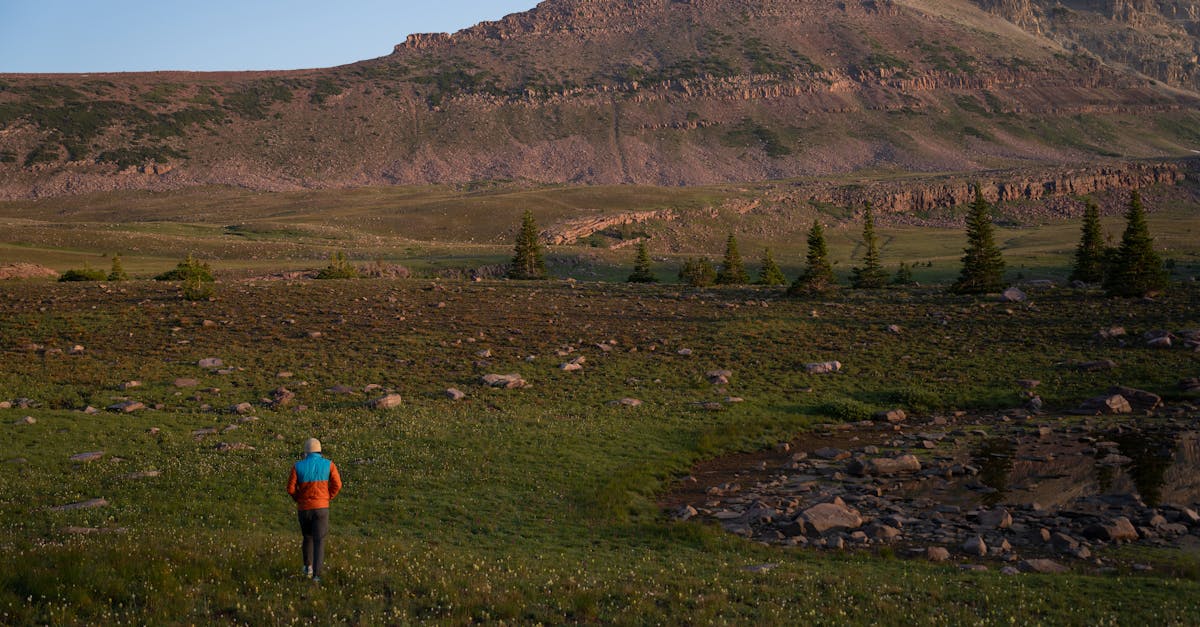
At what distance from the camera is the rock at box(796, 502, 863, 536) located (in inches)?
741

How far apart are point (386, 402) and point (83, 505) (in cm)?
1249

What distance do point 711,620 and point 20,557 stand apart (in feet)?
33.5

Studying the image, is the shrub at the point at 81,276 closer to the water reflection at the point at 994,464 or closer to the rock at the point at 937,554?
the water reflection at the point at 994,464

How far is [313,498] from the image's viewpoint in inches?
512

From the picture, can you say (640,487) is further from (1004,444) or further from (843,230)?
(843,230)

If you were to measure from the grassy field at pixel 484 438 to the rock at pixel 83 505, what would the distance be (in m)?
0.36

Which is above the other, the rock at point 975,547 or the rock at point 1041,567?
the rock at point 1041,567

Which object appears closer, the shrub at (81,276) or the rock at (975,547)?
the rock at (975,547)

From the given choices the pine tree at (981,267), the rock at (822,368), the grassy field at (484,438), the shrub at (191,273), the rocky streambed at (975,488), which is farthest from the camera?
the pine tree at (981,267)

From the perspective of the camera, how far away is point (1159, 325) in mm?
40688

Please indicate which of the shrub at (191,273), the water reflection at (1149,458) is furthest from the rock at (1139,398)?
the shrub at (191,273)

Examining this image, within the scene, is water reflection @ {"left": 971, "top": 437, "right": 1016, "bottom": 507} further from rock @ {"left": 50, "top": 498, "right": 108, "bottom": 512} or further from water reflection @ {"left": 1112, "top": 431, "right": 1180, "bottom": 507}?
rock @ {"left": 50, "top": 498, "right": 108, "bottom": 512}

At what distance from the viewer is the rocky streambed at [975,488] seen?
18.0 meters

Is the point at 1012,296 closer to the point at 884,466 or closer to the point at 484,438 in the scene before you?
the point at 884,466
